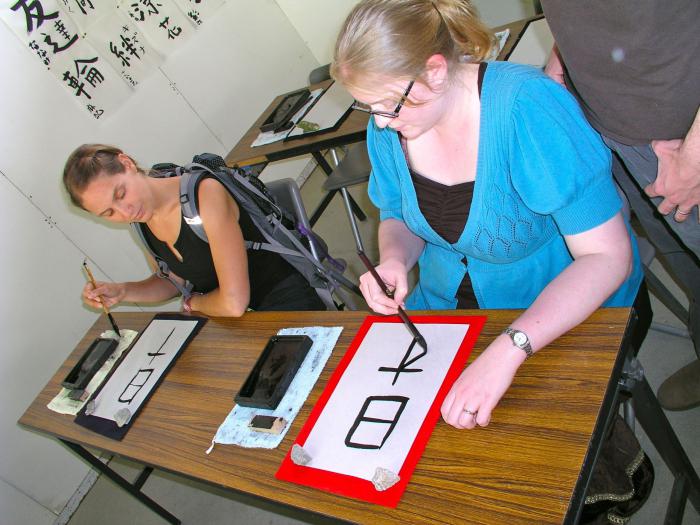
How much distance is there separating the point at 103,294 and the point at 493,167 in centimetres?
154

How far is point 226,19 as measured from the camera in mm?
3520

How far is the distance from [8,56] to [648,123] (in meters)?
2.68

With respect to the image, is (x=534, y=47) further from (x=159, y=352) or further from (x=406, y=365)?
(x=159, y=352)

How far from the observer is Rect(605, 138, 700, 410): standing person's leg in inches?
41.6

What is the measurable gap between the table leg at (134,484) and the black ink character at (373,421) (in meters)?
1.36

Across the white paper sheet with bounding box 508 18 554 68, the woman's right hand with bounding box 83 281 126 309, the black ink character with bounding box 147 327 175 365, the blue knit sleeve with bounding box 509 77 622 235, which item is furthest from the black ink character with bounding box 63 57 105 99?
the blue knit sleeve with bounding box 509 77 622 235

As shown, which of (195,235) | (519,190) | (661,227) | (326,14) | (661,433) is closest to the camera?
(519,190)

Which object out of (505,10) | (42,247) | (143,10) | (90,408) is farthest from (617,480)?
(505,10)

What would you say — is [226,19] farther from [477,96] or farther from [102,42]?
[477,96]

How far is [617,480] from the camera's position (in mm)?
1078

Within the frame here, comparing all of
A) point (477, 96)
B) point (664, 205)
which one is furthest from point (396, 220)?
point (664, 205)

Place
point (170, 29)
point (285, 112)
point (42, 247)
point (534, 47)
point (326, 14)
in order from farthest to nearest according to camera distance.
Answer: point (326, 14) → point (170, 29) → point (285, 112) → point (42, 247) → point (534, 47)

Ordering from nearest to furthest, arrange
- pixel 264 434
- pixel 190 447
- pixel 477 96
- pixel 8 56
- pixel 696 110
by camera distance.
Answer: pixel 696 110
pixel 477 96
pixel 264 434
pixel 190 447
pixel 8 56

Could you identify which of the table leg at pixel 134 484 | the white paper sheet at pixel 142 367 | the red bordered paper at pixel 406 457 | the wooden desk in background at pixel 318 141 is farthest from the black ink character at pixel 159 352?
the wooden desk in background at pixel 318 141
